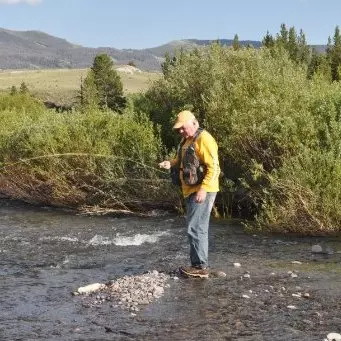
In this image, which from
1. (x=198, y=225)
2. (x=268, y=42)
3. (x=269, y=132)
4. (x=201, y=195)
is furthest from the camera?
(x=268, y=42)

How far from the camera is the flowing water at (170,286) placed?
6789 millimetres

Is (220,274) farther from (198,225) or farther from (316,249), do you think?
(316,249)

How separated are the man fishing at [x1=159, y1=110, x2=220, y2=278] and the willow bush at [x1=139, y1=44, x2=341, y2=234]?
3.79m

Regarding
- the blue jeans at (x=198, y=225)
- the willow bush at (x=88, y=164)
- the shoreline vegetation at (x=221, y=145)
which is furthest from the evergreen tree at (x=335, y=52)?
the blue jeans at (x=198, y=225)

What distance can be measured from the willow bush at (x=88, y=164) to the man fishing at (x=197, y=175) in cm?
592

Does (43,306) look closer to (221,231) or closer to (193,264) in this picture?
(193,264)

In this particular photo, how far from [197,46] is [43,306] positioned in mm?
11886

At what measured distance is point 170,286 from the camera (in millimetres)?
8305

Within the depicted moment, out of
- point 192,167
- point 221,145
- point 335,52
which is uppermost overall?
point 335,52

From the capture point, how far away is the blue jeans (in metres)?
8.45

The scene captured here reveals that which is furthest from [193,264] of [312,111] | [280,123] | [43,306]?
[312,111]

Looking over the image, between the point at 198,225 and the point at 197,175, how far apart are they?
749 millimetres

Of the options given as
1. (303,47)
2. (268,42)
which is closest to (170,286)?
(268,42)

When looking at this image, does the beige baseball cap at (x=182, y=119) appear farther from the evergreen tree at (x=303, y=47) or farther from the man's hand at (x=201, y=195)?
the evergreen tree at (x=303, y=47)
